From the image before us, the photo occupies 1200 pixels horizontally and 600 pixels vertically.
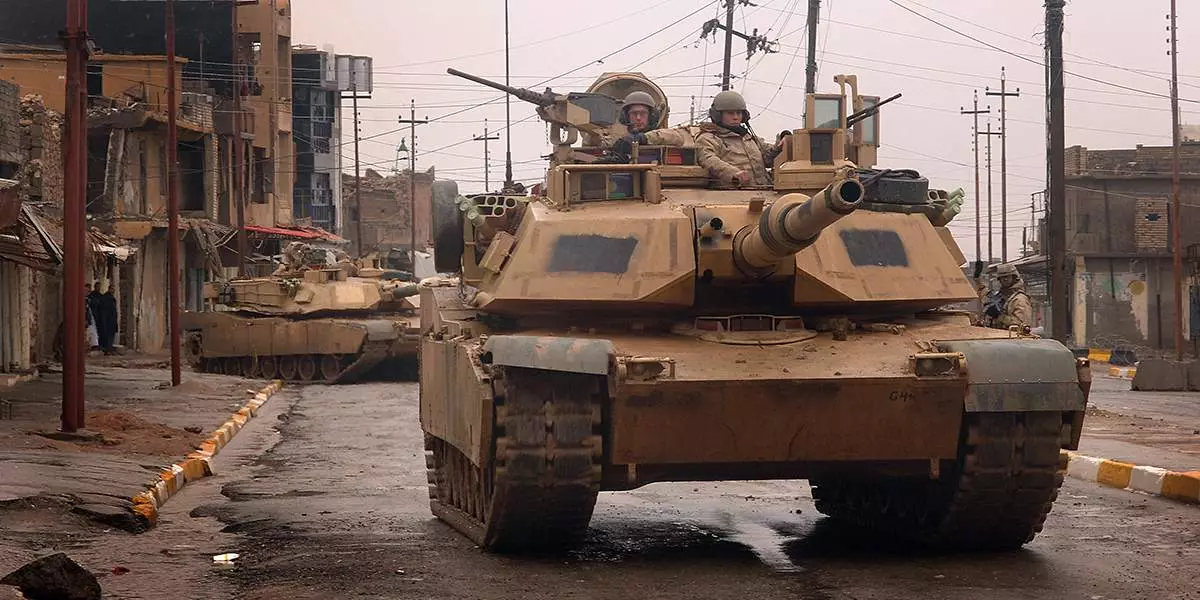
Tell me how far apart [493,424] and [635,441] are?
74cm

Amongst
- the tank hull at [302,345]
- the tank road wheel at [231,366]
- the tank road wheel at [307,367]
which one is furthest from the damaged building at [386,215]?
the tank road wheel at [307,367]

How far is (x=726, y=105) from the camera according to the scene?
468 inches

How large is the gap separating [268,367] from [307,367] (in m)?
0.77

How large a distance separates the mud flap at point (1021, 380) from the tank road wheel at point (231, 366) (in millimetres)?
22556

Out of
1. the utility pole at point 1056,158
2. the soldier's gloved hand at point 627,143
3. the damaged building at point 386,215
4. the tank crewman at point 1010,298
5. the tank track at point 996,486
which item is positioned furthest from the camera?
the damaged building at point 386,215

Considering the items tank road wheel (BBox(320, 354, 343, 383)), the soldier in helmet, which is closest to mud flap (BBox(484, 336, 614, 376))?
the soldier in helmet

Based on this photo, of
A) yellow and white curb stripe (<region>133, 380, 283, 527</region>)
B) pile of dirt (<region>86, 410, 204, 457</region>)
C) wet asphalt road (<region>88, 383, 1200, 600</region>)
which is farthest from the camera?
pile of dirt (<region>86, 410, 204, 457</region>)

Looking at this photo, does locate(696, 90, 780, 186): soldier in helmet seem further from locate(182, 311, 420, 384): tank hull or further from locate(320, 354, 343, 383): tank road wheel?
locate(320, 354, 343, 383): tank road wheel

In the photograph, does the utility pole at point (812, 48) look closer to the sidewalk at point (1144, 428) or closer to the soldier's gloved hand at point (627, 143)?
the sidewalk at point (1144, 428)

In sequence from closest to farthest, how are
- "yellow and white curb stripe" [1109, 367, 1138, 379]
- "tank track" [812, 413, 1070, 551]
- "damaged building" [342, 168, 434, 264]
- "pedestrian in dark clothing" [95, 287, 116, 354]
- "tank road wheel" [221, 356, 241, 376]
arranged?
"tank track" [812, 413, 1070, 551] → "tank road wheel" [221, 356, 241, 376] → "yellow and white curb stripe" [1109, 367, 1138, 379] → "pedestrian in dark clothing" [95, 287, 116, 354] → "damaged building" [342, 168, 434, 264]

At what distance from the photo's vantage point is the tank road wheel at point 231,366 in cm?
3028

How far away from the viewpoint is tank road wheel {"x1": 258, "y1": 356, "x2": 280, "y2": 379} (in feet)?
98.3

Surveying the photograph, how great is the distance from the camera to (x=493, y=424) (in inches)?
359

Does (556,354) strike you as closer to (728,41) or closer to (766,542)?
(766,542)
